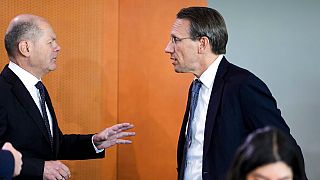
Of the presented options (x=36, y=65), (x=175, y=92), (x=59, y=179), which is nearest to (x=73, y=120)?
(x=175, y=92)

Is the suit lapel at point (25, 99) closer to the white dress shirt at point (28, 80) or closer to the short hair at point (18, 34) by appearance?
the white dress shirt at point (28, 80)

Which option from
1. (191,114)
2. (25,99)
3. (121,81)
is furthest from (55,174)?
(121,81)

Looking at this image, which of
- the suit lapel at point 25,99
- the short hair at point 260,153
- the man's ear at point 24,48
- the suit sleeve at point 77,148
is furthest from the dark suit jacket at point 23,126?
the short hair at point 260,153

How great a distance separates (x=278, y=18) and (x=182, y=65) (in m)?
A: 1.34

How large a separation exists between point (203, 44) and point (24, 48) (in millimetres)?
956

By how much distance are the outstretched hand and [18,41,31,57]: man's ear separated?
23.5 inches

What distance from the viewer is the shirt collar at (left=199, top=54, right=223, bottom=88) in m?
2.86

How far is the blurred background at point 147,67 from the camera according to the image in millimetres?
4027

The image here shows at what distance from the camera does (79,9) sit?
4.12 meters

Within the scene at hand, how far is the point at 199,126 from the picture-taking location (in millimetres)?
2801

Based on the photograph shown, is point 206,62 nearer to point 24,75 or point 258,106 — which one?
point 258,106

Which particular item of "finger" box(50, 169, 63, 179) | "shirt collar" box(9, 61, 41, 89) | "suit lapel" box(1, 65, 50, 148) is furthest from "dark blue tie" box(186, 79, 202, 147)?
"shirt collar" box(9, 61, 41, 89)

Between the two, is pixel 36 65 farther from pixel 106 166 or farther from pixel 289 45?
pixel 289 45

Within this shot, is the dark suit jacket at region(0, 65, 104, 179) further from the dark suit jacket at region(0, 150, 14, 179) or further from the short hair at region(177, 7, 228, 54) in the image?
the short hair at region(177, 7, 228, 54)
